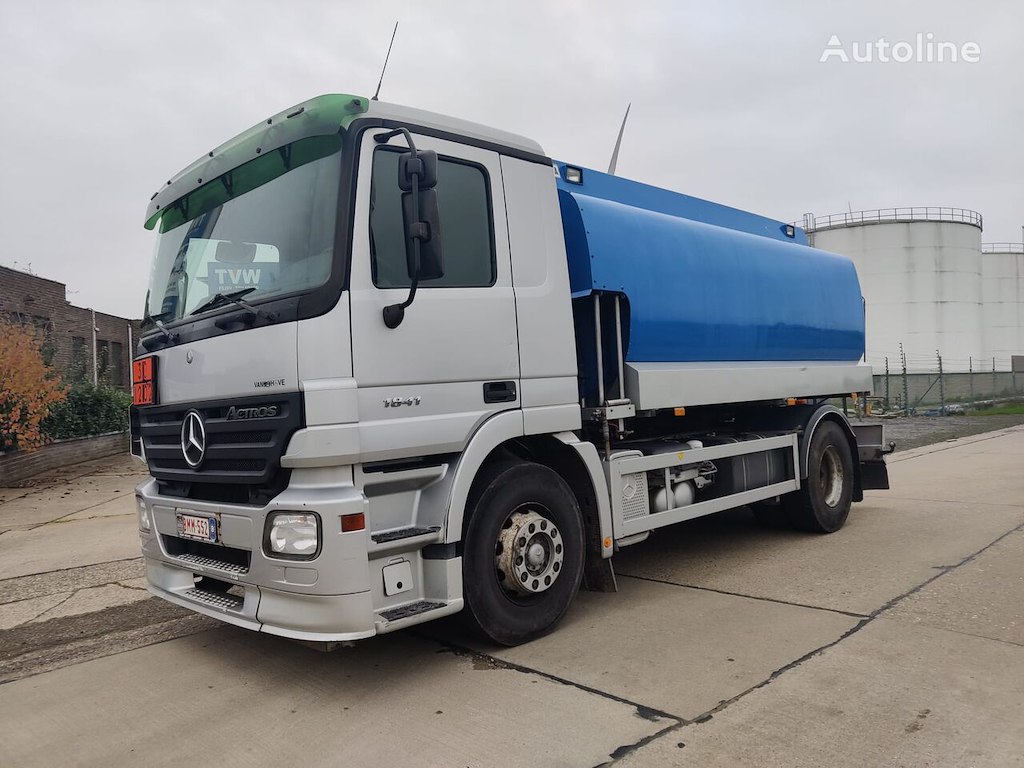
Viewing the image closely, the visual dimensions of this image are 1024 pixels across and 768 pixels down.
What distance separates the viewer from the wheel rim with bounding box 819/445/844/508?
754cm

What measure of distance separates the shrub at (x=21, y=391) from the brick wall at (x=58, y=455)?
0.35 meters

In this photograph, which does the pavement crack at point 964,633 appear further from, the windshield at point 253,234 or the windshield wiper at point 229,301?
the windshield wiper at point 229,301

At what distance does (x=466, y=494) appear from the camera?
406 centimetres

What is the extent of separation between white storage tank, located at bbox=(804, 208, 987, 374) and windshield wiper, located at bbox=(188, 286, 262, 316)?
44.3m

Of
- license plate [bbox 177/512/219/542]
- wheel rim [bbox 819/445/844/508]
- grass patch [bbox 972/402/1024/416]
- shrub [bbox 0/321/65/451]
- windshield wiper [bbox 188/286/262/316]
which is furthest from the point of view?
grass patch [bbox 972/402/1024/416]

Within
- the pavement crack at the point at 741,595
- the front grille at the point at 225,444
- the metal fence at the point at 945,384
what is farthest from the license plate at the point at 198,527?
the metal fence at the point at 945,384

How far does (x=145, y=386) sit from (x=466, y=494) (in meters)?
2.09

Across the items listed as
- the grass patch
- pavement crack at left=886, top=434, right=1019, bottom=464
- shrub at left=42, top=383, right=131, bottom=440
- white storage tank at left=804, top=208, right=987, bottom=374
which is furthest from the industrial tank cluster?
shrub at left=42, top=383, right=131, bottom=440

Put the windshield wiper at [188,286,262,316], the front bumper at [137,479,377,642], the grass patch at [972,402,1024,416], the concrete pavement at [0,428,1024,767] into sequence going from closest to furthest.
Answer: the concrete pavement at [0,428,1024,767] → the front bumper at [137,479,377,642] → the windshield wiper at [188,286,262,316] → the grass patch at [972,402,1024,416]

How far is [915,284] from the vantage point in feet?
144

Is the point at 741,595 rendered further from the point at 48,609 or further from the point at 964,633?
the point at 48,609

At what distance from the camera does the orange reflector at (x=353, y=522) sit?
358 cm

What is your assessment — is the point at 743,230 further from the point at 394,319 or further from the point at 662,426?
the point at 394,319

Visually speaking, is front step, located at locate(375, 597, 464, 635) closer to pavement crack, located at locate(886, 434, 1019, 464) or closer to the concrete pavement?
the concrete pavement
